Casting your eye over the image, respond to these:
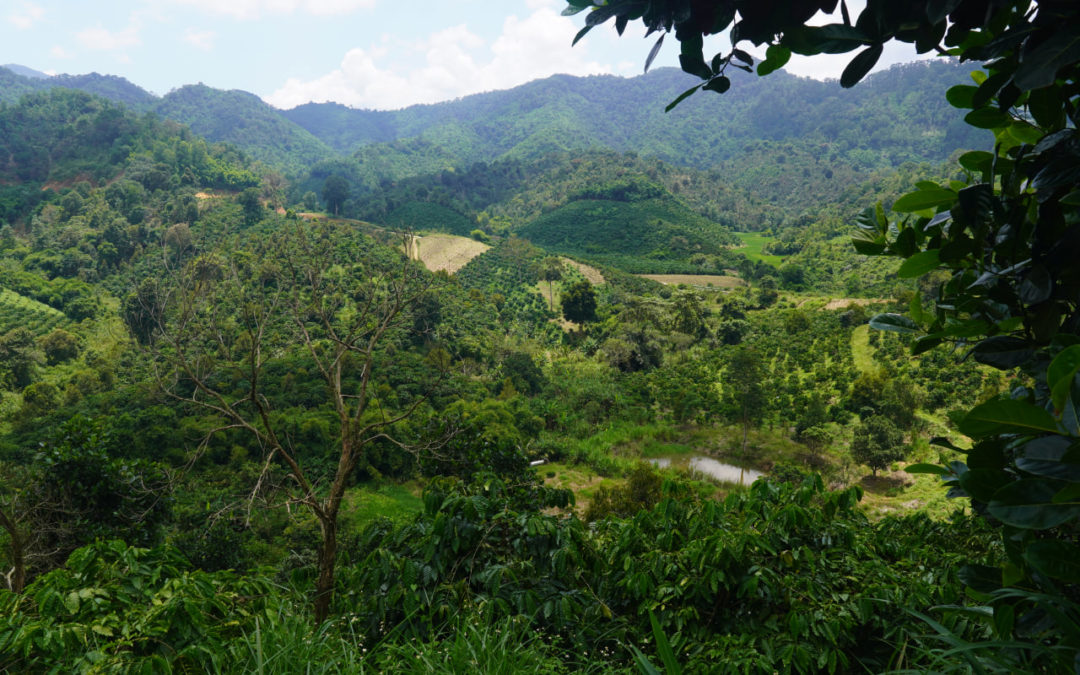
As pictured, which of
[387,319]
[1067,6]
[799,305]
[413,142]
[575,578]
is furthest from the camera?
[413,142]

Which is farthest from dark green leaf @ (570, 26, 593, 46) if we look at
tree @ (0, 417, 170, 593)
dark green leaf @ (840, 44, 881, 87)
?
tree @ (0, 417, 170, 593)

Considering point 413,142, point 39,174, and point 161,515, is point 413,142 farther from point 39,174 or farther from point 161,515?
point 161,515

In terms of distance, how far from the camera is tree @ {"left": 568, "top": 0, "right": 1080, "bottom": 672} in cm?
62

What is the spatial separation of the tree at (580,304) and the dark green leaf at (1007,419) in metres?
30.1

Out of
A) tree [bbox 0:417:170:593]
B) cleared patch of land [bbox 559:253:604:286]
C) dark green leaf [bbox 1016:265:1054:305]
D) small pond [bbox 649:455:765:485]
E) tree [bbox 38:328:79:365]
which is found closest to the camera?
dark green leaf [bbox 1016:265:1054:305]

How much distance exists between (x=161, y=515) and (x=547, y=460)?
11.8 metres

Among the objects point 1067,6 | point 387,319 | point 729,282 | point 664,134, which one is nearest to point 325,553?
point 387,319

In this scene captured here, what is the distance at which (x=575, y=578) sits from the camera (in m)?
2.30

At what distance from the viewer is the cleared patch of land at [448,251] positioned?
39.1 metres

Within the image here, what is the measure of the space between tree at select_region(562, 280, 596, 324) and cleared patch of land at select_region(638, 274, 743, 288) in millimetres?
A: 7730

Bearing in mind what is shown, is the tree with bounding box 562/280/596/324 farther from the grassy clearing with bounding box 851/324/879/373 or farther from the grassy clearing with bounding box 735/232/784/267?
the grassy clearing with bounding box 735/232/784/267

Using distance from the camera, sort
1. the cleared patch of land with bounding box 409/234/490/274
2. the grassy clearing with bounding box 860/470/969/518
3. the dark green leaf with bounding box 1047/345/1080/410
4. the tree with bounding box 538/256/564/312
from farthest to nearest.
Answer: the cleared patch of land with bounding box 409/234/490/274 < the tree with bounding box 538/256/564/312 < the grassy clearing with bounding box 860/470/969/518 < the dark green leaf with bounding box 1047/345/1080/410

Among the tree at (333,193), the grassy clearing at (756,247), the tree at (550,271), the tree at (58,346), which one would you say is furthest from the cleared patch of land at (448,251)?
the grassy clearing at (756,247)

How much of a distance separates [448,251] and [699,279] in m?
19.0
